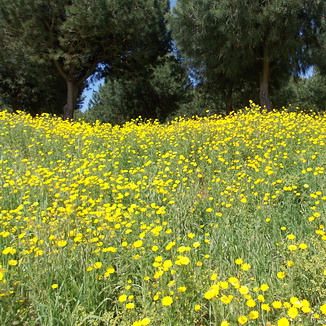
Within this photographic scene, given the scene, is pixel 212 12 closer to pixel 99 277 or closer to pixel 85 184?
pixel 85 184

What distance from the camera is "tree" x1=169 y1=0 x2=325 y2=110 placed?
35.1 ft

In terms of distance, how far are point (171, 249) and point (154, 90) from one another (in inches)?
782

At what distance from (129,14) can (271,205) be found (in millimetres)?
13039

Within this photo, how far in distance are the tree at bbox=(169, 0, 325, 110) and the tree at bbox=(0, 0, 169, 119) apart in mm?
2216

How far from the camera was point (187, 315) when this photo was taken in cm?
158

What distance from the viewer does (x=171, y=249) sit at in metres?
2.12

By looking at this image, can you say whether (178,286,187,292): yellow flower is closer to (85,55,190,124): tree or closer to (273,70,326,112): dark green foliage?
(85,55,190,124): tree

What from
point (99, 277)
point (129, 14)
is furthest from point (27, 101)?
point (99, 277)

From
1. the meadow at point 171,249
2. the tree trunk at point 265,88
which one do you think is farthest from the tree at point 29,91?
the meadow at point 171,249

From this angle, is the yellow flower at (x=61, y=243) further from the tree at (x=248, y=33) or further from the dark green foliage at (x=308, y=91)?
the dark green foliage at (x=308, y=91)

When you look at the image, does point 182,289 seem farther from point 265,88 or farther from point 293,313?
point 265,88

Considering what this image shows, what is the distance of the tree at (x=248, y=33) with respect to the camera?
421 inches

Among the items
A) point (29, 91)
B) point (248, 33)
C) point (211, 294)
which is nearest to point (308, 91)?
point (248, 33)

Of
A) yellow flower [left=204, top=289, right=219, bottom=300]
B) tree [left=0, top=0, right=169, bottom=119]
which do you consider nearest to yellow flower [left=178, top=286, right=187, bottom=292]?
yellow flower [left=204, top=289, right=219, bottom=300]
